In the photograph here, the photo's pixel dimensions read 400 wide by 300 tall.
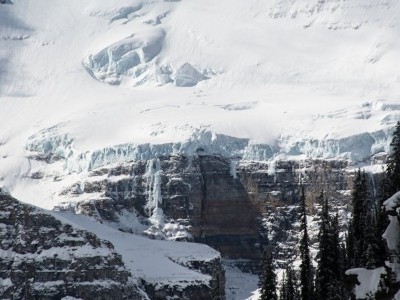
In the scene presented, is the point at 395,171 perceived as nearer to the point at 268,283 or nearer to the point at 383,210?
the point at 383,210

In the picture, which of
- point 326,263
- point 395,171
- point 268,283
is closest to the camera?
point 395,171

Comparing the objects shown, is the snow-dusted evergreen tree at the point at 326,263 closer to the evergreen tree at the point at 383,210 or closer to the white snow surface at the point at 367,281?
the evergreen tree at the point at 383,210

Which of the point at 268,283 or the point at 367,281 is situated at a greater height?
the point at 268,283

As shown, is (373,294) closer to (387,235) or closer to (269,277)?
(387,235)

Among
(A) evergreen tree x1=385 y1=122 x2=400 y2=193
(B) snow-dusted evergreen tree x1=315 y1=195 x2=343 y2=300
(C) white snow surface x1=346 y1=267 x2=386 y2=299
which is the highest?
(A) evergreen tree x1=385 y1=122 x2=400 y2=193

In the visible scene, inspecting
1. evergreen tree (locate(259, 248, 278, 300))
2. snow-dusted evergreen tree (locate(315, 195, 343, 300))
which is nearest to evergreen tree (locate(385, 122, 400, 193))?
snow-dusted evergreen tree (locate(315, 195, 343, 300))

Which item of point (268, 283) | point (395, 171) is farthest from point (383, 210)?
point (268, 283)

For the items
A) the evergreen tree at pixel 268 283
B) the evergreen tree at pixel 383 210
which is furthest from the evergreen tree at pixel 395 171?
the evergreen tree at pixel 268 283

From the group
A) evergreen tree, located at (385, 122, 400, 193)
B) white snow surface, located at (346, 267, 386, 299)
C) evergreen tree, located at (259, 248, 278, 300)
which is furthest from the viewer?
evergreen tree, located at (259, 248, 278, 300)

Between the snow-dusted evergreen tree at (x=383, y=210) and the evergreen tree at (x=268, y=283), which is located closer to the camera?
the snow-dusted evergreen tree at (x=383, y=210)

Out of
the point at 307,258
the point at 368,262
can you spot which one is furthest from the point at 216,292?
the point at 368,262

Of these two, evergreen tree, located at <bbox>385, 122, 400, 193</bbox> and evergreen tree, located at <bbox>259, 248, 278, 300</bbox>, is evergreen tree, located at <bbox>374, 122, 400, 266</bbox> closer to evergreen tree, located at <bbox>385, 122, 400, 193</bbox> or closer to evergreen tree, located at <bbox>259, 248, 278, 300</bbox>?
evergreen tree, located at <bbox>385, 122, 400, 193</bbox>

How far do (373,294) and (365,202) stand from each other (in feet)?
144

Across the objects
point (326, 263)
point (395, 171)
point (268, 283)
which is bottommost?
point (268, 283)
